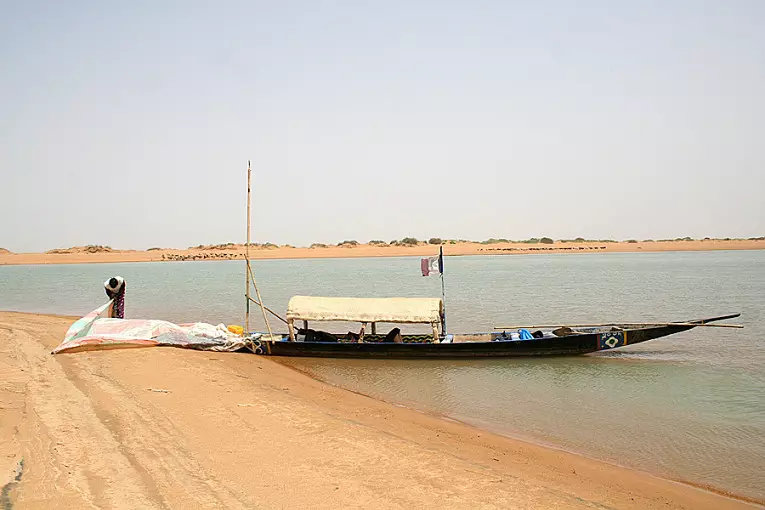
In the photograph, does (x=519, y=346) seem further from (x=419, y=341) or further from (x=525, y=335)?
(x=419, y=341)

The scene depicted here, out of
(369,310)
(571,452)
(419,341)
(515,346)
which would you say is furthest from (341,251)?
(571,452)

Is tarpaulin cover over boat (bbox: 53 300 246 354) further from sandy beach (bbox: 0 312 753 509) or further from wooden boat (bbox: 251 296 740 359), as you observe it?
sandy beach (bbox: 0 312 753 509)

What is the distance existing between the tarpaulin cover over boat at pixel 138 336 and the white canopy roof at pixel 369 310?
6.07ft

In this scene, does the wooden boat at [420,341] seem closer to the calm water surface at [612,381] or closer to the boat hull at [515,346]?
the boat hull at [515,346]

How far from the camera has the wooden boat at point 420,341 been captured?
1497cm

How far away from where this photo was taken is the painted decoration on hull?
1492cm

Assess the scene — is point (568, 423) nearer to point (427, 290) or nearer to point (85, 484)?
point (85, 484)

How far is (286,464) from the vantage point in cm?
675

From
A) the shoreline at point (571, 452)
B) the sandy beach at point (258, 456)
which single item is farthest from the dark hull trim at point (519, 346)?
the sandy beach at point (258, 456)

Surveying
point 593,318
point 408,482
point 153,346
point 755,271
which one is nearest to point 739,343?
point 593,318

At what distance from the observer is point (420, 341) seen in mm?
16094

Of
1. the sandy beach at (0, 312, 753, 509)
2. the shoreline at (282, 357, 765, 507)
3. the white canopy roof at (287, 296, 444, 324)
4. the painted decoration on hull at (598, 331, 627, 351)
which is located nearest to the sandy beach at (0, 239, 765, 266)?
the white canopy roof at (287, 296, 444, 324)

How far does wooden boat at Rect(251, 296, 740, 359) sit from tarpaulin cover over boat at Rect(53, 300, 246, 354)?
0.92 meters

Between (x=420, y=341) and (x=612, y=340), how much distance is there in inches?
189
